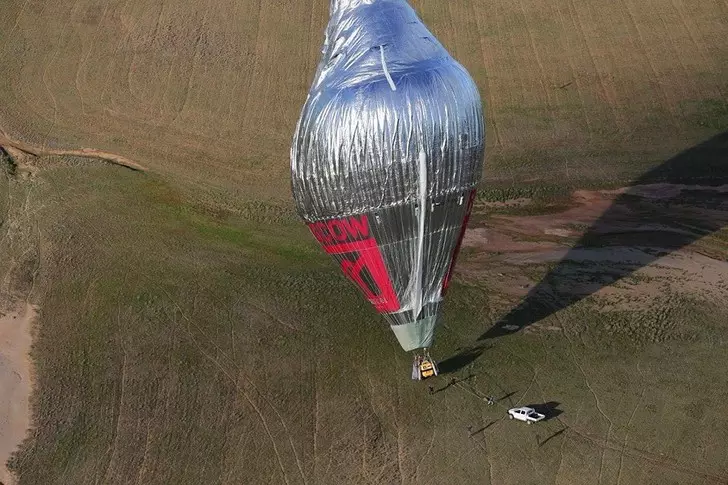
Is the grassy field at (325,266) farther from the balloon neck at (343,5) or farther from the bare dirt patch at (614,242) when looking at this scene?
the balloon neck at (343,5)

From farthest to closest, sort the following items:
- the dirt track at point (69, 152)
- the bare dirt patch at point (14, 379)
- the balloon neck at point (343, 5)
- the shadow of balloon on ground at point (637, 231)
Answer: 1. the dirt track at point (69, 152)
2. the shadow of balloon on ground at point (637, 231)
3. the bare dirt patch at point (14, 379)
4. the balloon neck at point (343, 5)

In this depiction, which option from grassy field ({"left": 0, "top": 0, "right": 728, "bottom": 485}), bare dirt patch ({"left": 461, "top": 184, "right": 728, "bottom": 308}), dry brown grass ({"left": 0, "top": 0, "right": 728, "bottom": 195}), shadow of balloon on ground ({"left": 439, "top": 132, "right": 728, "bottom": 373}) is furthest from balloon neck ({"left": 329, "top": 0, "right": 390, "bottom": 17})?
dry brown grass ({"left": 0, "top": 0, "right": 728, "bottom": 195})

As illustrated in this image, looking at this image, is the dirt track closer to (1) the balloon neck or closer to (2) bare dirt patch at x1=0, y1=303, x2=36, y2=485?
(2) bare dirt patch at x1=0, y1=303, x2=36, y2=485

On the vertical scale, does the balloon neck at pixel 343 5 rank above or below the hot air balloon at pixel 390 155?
above

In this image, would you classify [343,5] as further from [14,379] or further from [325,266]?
[14,379]

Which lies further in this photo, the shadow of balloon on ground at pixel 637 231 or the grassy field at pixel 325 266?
the shadow of balloon on ground at pixel 637 231

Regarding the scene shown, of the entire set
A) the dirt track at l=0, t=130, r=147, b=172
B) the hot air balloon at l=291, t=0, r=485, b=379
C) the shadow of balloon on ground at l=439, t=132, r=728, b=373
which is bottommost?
the shadow of balloon on ground at l=439, t=132, r=728, b=373

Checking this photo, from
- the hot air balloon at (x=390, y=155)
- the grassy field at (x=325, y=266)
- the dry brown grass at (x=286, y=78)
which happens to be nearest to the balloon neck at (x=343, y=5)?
the hot air balloon at (x=390, y=155)
